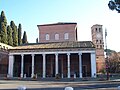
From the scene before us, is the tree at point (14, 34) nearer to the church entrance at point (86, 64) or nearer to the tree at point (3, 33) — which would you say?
the tree at point (3, 33)

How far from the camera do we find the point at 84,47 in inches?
1925

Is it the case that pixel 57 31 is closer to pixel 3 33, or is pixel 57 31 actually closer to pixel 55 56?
pixel 55 56

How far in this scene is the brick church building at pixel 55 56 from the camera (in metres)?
49.2

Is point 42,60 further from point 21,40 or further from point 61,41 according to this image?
point 21,40

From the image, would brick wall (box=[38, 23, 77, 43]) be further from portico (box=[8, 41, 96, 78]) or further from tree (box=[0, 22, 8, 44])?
tree (box=[0, 22, 8, 44])

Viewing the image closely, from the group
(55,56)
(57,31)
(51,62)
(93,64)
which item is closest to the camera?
(93,64)

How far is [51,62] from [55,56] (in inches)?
168

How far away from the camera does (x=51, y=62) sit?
179 ft

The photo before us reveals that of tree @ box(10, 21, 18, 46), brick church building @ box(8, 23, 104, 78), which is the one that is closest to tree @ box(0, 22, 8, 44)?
tree @ box(10, 21, 18, 46)

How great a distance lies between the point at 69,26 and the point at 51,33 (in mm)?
4775

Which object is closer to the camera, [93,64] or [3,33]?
[93,64]

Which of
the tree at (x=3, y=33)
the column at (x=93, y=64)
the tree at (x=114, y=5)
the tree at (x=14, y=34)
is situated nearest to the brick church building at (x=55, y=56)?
the column at (x=93, y=64)

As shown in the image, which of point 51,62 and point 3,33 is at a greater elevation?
point 3,33

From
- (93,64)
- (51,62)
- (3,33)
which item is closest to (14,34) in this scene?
(3,33)
